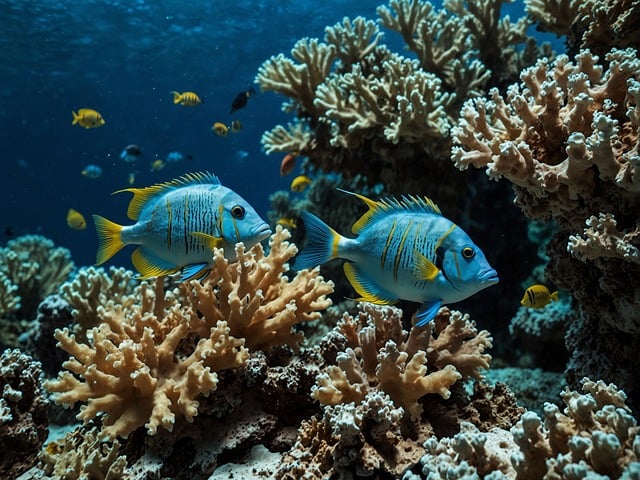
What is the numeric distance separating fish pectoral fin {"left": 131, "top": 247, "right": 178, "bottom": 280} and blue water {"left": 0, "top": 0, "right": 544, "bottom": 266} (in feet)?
34.7

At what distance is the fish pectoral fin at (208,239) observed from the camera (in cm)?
242

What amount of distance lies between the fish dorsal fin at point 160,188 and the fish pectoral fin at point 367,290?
959mm

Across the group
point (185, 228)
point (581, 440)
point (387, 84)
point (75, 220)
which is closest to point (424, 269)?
point (581, 440)

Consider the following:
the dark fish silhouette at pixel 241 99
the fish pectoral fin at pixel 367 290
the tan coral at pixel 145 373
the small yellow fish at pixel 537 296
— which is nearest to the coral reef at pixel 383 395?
the fish pectoral fin at pixel 367 290

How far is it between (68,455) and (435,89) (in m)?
4.65

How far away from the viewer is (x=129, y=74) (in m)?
32.1

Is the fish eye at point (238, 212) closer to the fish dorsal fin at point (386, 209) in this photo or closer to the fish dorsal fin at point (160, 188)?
the fish dorsal fin at point (160, 188)

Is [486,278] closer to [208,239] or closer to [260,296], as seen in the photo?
[260,296]

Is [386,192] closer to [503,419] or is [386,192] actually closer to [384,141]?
[384,141]

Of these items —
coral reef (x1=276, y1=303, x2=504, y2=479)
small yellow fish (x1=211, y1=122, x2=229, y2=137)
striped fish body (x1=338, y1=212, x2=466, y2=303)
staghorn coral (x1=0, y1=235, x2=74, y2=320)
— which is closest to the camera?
coral reef (x1=276, y1=303, x2=504, y2=479)

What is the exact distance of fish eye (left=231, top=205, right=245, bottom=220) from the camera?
8.09ft

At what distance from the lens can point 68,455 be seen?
2.61 m

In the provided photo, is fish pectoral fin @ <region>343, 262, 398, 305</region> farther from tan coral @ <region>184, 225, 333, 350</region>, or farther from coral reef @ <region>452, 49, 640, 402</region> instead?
coral reef @ <region>452, 49, 640, 402</region>

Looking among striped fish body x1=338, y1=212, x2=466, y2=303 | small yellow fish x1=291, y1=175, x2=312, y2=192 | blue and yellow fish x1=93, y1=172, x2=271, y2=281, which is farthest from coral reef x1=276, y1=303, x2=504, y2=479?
small yellow fish x1=291, y1=175, x2=312, y2=192
